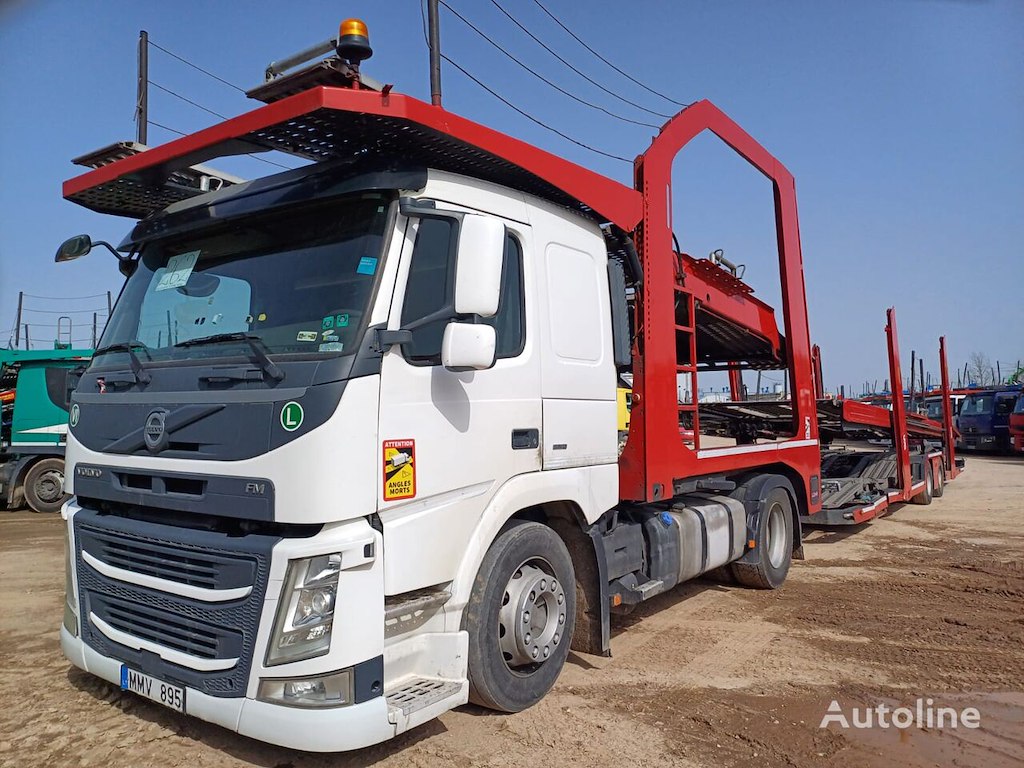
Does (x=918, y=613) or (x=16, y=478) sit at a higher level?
(x=16, y=478)

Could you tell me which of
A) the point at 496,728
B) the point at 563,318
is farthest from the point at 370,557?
the point at 563,318

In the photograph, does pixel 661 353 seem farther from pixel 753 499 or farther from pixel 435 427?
pixel 435 427

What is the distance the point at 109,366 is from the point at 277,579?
5.69 ft

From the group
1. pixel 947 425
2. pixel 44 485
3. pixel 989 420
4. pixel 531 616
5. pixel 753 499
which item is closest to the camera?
pixel 531 616

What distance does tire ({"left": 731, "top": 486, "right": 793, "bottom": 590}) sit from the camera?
21.4ft

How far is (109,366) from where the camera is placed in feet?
12.5

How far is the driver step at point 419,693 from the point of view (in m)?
3.02

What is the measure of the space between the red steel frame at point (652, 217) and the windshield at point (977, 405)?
2233 cm

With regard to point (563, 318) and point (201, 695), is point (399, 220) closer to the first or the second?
point (563, 318)

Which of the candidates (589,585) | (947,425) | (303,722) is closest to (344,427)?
(303,722)

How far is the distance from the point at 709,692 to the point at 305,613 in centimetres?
254

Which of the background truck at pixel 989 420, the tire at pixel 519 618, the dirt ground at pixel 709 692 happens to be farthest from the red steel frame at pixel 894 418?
the background truck at pixel 989 420

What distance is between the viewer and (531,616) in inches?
152

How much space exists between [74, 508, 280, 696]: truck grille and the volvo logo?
1.16 ft
